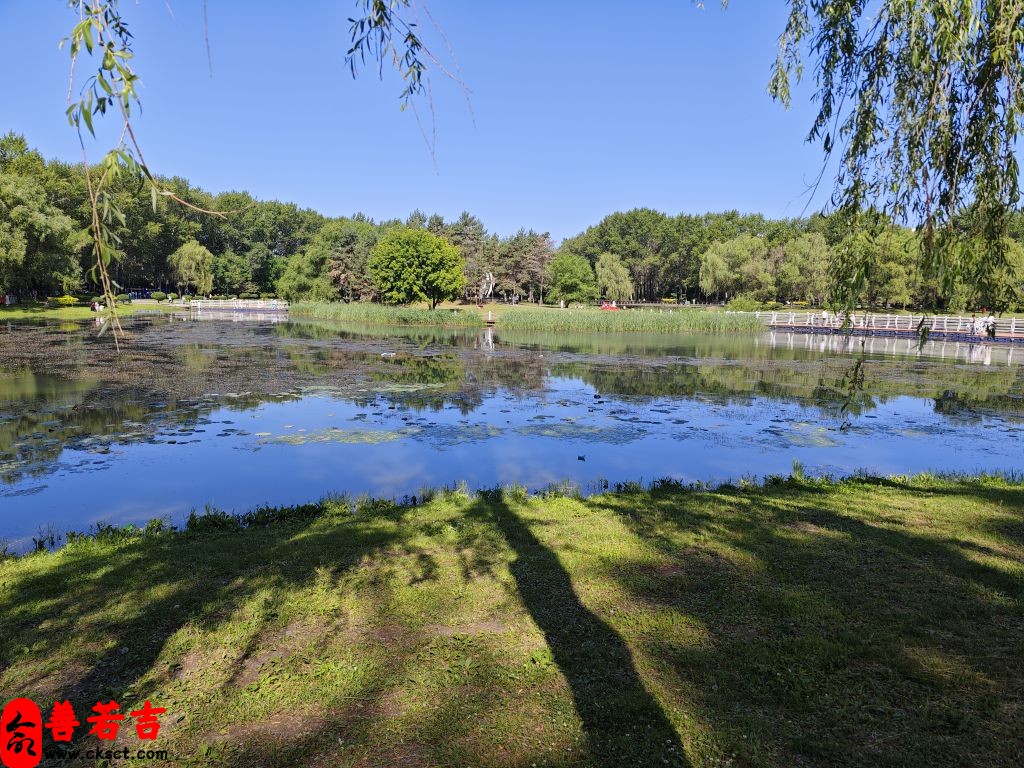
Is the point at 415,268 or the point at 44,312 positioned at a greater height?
the point at 415,268

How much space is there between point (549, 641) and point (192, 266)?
91.4 meters

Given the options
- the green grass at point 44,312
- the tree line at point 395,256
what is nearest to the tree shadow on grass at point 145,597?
the tree line at point 395,256

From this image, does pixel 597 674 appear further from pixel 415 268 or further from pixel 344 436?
pixel 415 268

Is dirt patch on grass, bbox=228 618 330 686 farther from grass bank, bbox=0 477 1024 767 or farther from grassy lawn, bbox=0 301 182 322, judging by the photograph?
grassy lawn, bbox=0 301 182 322

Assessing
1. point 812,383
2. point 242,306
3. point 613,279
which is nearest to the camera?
point 812,383

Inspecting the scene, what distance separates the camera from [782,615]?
15.6 feet

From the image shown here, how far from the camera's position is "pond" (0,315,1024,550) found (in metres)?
10.4

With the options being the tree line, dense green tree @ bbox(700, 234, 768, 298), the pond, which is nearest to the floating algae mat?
the pond

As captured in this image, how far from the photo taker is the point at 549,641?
439 cm

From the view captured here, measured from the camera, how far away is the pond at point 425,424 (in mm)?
10398

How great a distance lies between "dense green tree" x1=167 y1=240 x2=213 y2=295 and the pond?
5728 cm


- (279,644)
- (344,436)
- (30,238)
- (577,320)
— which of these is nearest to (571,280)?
(577,320)

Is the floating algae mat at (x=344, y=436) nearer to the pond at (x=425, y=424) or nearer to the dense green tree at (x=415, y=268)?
the pond at (x=425, y=424)

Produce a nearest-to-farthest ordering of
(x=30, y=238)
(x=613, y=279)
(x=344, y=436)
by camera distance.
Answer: (x=344, y=436) → (x=30, y=238) → (x=613, y=279)
